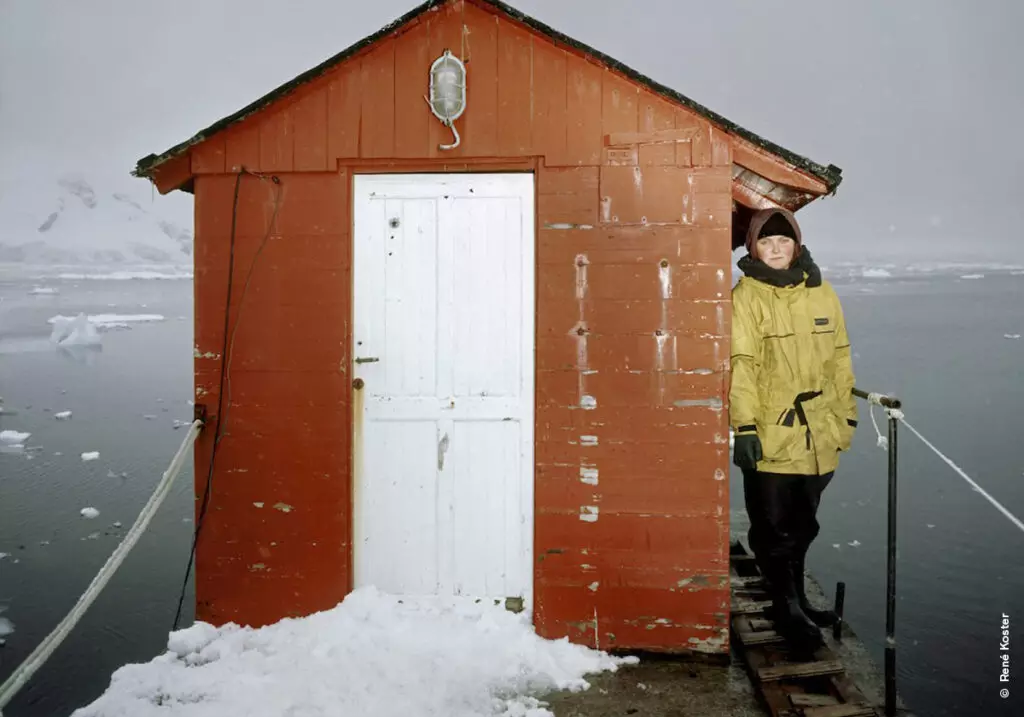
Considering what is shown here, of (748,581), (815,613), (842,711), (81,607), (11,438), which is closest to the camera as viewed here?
(81,607)

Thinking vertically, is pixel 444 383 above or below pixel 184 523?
above

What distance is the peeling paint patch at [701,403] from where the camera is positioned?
13.1 ft

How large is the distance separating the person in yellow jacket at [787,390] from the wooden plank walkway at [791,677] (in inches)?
7.5

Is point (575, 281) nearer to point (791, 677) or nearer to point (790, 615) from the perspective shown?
point (790, 615)

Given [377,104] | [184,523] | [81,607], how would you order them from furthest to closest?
[184,523] < [377,104] < [81,607]

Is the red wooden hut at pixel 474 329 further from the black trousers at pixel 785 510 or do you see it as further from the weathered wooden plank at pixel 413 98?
the black trousers at pixel 785 510

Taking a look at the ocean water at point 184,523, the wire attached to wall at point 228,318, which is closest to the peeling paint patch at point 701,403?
the wire attached to wall at point 228,318

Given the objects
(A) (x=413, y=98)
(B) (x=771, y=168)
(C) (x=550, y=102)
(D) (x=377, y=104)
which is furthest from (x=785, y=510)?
(D) (x=377, y=104)

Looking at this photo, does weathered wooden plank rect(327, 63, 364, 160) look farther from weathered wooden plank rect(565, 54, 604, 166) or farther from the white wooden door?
weathered wooden plank rect(565, 54, 604, 166)

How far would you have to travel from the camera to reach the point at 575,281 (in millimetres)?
4043

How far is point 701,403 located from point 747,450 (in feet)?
1.26

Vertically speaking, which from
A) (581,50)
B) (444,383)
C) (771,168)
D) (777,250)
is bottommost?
(444,383)

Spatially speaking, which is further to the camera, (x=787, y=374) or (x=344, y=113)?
(x=344, y=113)

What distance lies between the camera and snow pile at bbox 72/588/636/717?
11.2ft
